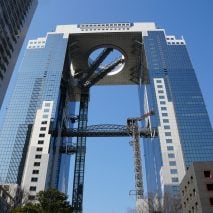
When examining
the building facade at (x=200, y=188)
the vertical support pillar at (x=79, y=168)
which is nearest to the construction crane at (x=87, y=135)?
the vertical support pillar at (x=79, y=168)

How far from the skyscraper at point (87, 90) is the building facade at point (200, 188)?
27.3 meters

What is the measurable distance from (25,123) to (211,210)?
221 ft

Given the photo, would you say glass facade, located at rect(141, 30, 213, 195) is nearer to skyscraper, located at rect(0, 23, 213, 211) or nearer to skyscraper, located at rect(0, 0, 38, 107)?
skyscraper, located at rect(0, 23, 213, 211)

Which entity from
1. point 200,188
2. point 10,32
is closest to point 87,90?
point 10,32

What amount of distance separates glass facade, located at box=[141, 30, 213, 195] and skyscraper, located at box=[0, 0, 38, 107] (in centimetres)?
5480

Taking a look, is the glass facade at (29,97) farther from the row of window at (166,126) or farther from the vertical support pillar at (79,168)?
the row of window at (166,126)

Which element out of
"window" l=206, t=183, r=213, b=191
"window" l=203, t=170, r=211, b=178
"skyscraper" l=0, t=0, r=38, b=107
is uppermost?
"skyscraper" l=0, t=0, r=38, b=107

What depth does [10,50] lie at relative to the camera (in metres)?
56.7

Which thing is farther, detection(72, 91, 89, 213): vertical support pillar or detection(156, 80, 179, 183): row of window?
detection(72, 91, 89, 213): vertical support pillar

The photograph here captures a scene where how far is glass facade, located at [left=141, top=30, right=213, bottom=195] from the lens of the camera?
3826 inches

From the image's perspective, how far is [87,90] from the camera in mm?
141125

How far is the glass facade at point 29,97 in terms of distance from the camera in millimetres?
98000

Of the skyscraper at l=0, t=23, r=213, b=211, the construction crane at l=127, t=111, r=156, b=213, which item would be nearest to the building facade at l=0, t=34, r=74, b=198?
the skyscraper at l=0, t=23, r=213, b=211

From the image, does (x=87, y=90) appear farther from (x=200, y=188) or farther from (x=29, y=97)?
(x=200, y=188)
